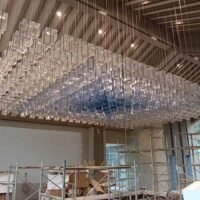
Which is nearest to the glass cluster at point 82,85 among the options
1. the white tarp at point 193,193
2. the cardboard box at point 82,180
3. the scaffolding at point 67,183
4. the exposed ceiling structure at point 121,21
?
the exposed ceiling structure at point 121,21

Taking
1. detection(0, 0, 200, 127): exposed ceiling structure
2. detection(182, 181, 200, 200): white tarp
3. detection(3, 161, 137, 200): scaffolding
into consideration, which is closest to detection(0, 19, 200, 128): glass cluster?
detection(0, 0, 200, 127): exposed ceiling structure

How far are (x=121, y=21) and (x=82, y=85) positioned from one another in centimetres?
250

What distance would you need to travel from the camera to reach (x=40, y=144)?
1356 centimetres

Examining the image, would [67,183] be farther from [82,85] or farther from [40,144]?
[40,144]

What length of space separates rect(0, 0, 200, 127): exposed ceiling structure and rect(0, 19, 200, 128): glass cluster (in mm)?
854

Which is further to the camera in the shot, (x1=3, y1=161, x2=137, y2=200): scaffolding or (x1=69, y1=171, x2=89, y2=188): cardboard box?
(x1=69, y1=171, x2=89, y2=188): cardboard box

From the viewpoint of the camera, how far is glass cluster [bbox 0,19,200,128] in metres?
5.59

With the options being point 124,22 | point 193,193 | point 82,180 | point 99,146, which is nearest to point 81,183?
point 82,180

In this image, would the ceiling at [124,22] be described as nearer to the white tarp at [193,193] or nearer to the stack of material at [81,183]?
the white tarp at [193,193]

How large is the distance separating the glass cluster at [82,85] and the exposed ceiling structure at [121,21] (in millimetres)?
854

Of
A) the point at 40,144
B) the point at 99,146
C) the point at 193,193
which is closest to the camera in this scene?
the point at 193,193

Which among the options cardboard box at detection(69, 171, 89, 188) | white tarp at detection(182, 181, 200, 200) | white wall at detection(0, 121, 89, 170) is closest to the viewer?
white tarp at detection(182, 181, 200, 200)

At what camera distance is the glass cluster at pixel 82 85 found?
559 cm

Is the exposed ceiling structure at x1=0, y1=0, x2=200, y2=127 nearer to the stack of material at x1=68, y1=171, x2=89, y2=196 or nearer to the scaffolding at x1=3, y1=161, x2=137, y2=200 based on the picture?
the scaffolding at x1=3, y1=161, x2=137, y2=200
